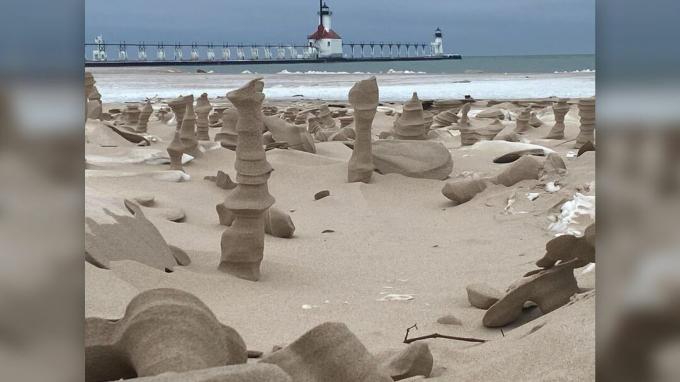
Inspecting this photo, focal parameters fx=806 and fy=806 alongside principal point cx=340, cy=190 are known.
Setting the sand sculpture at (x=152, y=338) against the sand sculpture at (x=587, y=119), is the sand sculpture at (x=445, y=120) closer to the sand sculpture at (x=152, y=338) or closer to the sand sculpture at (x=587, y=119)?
the sand sculpture at (x=587, y=119)

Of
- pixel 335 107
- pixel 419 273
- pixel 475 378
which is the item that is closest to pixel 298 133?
pixel 419 273

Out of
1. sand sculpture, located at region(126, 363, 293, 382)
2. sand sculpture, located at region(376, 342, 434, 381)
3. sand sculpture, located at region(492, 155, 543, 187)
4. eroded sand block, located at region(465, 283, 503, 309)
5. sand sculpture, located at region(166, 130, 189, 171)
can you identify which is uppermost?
sand sculpture, located at region(166, 130, 189, 171)

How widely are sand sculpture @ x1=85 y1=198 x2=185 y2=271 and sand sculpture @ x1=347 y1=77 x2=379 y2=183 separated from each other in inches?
110

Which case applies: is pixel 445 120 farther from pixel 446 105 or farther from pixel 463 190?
pixel 463 190

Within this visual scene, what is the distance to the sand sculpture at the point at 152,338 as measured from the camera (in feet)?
4.73

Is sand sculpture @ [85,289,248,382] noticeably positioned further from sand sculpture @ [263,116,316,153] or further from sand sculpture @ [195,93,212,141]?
sand sculpture @ [195,93,212,141]

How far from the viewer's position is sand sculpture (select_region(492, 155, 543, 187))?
606cm

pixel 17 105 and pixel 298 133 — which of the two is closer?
pixel 17 105

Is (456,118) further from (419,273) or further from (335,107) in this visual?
(419,273)

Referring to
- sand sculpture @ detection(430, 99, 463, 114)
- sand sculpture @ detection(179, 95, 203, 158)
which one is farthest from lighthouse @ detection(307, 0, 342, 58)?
sand sculpture @ detection(179, 95, 203, 158)

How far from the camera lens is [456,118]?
13.0 meters

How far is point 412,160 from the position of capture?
22.6ft

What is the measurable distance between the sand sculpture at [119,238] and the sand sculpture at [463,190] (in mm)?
2796

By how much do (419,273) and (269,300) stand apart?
943 millimetres
